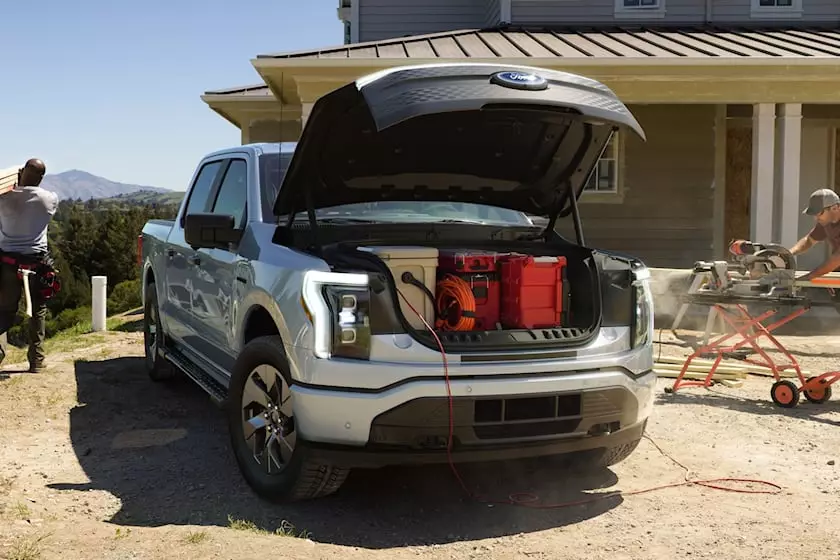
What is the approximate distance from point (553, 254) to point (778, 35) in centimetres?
1026

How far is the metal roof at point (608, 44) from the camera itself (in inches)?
418

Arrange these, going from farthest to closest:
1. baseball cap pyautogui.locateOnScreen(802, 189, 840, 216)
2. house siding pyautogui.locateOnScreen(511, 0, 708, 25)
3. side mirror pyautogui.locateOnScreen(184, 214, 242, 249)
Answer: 1. house siding pyautogui.locateOnScreen(511, 0, 708, 25)
2. baseball cap pyautogui.locateOnScreen(802, 189, 840, 216)
3. side mirror pyautogui.locateOnScreen(184, 214, 242, 249)

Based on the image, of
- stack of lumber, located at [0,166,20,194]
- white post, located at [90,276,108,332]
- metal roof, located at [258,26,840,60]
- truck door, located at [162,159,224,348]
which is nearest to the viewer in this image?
truck door, located at [162,159,224,348]

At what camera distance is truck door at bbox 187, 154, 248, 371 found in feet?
15.2

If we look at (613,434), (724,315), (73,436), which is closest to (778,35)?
(724,315)

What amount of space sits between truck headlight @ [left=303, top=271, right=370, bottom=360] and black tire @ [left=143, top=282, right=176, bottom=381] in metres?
3.36

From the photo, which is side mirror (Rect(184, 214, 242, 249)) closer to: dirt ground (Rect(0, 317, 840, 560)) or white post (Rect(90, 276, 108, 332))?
dirt ground (Rect(0, 317, 840, 560))

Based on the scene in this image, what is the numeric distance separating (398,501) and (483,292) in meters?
1.12

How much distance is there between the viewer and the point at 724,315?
22.1ft

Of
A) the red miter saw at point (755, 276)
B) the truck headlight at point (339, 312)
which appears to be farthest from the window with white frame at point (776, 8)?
the truck headlight at point (339, 312)

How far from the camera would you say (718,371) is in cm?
743

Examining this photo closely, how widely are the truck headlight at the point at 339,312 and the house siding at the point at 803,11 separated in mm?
12624

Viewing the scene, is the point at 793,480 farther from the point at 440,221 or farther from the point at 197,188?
the point at 197,188

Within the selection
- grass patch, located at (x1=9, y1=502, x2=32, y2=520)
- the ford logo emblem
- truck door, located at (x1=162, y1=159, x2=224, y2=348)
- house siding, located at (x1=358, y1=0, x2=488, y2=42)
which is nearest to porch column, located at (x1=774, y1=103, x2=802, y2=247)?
house siding, located at (x1=358, y1=0, x2=488, y2=42)
